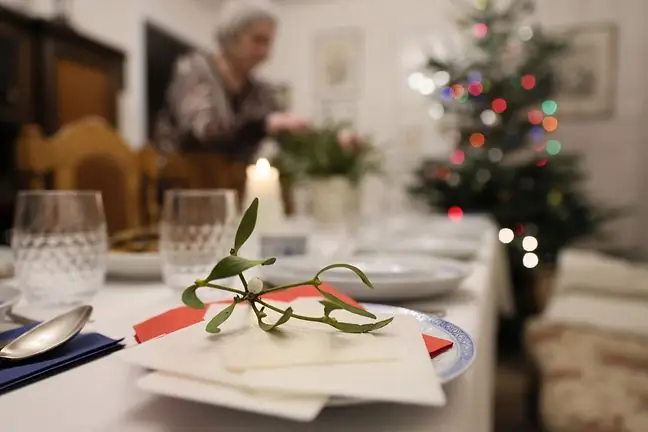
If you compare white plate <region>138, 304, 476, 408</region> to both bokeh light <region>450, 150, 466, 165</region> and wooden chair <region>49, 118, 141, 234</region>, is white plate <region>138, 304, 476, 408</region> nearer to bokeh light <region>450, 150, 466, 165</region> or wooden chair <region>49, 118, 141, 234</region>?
wooden chair <region>49, 118, 141, 234</region>

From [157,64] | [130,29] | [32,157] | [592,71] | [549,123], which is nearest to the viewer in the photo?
[32,157]

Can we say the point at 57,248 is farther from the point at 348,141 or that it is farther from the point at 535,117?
the point at 535,117

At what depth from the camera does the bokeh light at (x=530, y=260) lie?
124 inches

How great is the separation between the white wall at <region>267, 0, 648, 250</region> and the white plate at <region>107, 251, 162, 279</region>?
3.60m

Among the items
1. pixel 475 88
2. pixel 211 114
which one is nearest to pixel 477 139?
pixel 475 88

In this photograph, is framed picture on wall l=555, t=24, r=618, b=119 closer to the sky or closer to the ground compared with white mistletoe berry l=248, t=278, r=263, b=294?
closer to the sky

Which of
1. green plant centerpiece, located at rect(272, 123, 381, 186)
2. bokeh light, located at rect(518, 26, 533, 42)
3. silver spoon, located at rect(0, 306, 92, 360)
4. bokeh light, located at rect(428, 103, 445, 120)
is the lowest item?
silver spoon, located at rect(0, 306, 92, 360)

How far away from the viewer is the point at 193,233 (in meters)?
0.65

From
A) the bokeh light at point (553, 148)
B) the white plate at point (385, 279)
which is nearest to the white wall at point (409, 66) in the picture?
the bokeh light at point (553, 148)

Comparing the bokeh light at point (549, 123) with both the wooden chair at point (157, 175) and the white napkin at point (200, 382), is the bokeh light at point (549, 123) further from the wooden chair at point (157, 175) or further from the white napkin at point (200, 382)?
the white napkin at point (200, 382)

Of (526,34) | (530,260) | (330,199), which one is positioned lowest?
(530,260)

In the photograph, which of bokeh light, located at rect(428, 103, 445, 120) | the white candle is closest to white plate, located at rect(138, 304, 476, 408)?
the white candle

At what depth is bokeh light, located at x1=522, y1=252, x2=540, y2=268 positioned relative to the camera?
3154 mm

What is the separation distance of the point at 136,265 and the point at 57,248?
0.17 meters
